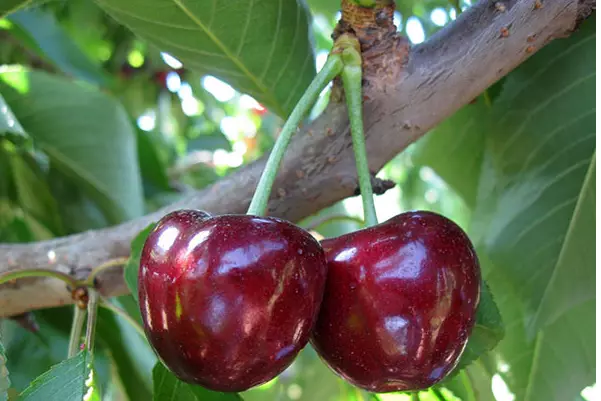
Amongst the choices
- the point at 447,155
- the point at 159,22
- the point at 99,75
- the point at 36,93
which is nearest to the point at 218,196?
the point at 159,22

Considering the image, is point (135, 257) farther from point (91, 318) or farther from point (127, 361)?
point (127, 361)

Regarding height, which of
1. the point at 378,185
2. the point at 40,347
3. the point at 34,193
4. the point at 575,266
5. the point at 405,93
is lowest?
the point at 40,347

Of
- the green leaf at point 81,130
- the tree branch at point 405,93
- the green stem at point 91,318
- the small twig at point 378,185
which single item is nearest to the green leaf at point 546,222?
the tree branch at point 405,93

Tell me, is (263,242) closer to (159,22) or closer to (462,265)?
(462,265)

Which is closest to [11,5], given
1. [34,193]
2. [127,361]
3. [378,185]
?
[378,185]

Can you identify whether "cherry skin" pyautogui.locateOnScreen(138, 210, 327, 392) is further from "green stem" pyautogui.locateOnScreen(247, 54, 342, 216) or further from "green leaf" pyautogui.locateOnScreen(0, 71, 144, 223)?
"green leaf" pyautogui.locateOnScreen(0, 71, 144, 223)

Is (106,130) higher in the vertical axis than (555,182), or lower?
lower

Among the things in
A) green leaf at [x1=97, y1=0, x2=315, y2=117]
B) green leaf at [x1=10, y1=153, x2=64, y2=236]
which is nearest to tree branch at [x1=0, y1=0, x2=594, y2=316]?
green leaf at [x1=97, y1=0, x2=315, y2=117]
